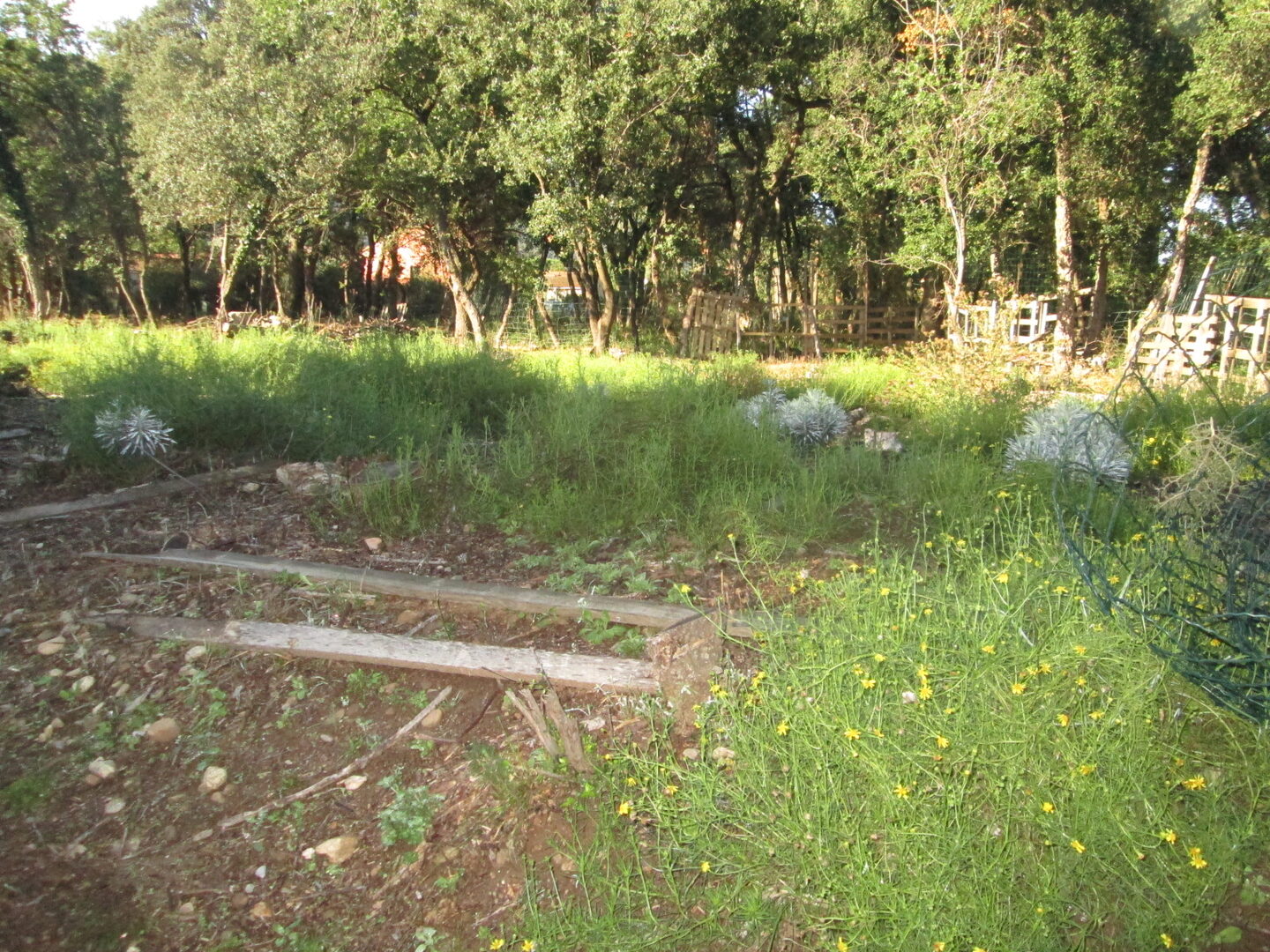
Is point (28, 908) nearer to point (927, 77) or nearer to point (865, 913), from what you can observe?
point (865, 913)

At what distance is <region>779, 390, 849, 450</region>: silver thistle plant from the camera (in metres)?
5.97

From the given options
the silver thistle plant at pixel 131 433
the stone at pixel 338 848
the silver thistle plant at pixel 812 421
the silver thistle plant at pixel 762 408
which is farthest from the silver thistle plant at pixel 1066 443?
the silver thistle plant at pixel 131 433

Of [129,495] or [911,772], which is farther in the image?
[129,495]

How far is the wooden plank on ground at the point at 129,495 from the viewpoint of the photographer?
464 cm

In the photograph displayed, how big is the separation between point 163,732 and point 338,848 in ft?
3.04

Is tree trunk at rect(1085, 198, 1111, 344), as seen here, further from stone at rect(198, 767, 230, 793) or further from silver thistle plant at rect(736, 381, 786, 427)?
stone at rect(198, 767, 230, 793)

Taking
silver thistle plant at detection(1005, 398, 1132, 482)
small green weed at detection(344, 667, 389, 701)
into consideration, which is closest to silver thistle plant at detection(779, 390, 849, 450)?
silver thistle plant at detection(1005, 398, 1132, 482)

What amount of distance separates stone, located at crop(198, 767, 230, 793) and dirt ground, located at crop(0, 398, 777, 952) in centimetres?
2

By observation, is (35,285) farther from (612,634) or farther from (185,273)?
(612,634)

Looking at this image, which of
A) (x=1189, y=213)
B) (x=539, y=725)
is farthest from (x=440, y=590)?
(x=1189, y=213)

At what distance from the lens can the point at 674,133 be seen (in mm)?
16312

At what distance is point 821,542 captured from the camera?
4.09m

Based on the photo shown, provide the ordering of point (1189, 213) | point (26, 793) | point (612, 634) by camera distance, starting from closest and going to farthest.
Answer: point (26, 793), point (612, 634), point (1189, 213)

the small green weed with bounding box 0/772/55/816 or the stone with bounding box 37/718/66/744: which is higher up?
the stone with bounding box 37/718/66/744
